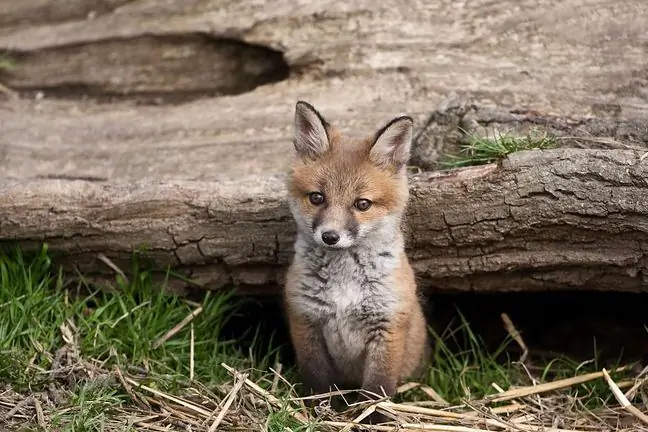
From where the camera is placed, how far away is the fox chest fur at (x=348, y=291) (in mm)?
4324

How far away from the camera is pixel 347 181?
4.27m

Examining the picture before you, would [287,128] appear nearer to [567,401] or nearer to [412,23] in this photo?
[412,23]

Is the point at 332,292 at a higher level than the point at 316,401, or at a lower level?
higher

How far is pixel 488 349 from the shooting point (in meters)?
5.69

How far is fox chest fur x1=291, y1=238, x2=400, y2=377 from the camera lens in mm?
4324

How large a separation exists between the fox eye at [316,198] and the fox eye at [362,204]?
18 cm

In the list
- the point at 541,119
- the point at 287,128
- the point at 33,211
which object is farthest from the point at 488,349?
the point at 33,211

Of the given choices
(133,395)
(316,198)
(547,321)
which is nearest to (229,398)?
(133,395)

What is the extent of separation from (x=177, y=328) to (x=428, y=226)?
5.07 ft

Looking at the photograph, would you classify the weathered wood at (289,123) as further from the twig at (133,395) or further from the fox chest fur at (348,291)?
the twig at (133,395)

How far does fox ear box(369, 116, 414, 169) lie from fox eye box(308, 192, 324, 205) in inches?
13.6

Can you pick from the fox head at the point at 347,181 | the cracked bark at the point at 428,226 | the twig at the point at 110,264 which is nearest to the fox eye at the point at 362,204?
the fox head at the point at 347,181

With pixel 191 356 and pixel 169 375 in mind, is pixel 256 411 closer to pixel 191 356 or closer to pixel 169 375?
pixel 169 375

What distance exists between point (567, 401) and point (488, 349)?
1.05 meters
